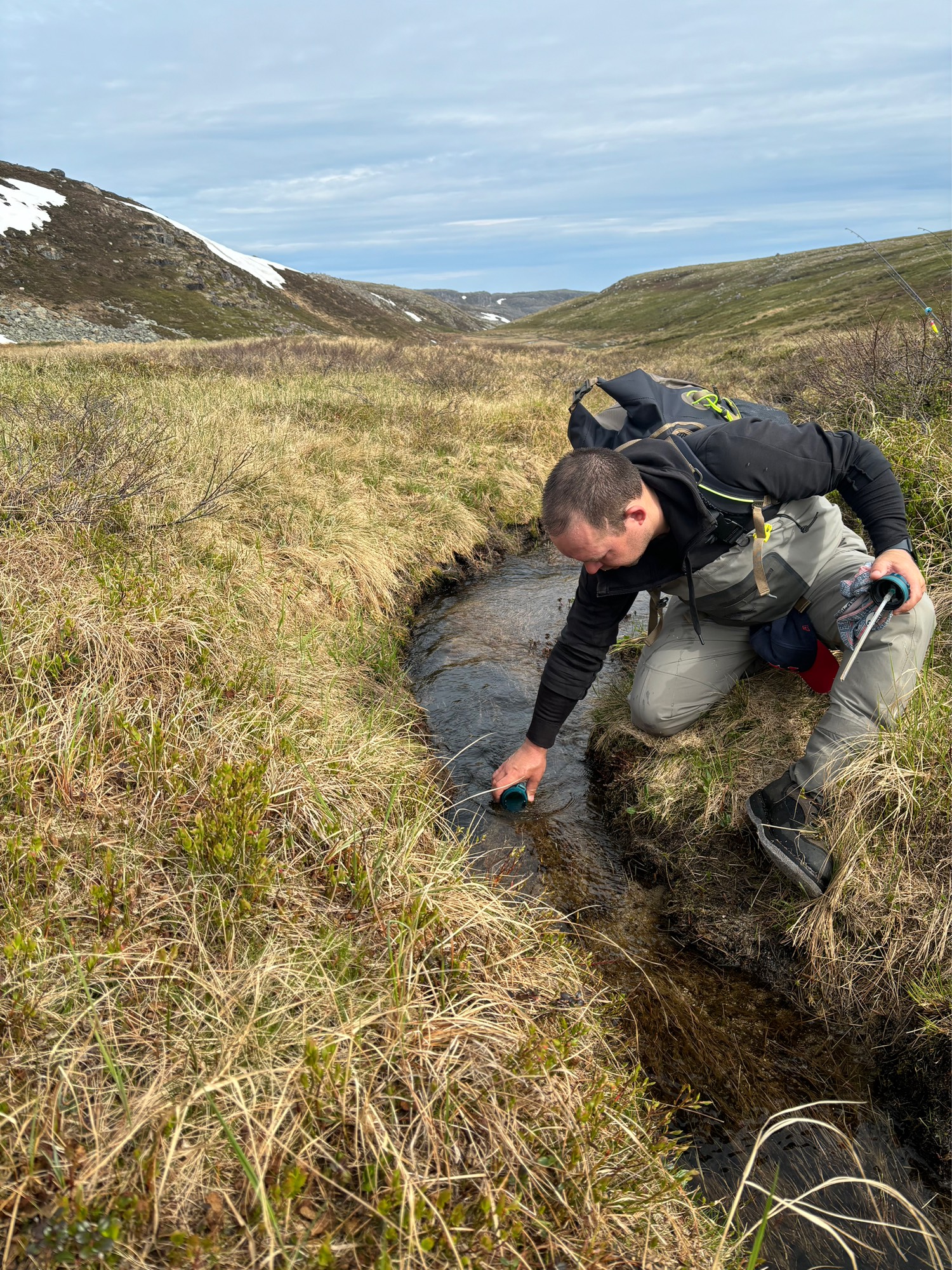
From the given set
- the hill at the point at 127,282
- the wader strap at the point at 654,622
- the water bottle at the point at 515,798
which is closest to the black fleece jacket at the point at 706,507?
the water bottle at the point at 515,798

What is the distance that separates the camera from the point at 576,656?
160 inches

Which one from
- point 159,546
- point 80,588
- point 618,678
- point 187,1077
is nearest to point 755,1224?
point 187,1077

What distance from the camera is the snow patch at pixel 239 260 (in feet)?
210

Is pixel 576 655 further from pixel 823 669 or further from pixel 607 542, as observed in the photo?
pixel 823 669

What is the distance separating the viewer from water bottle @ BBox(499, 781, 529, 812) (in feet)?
14.2

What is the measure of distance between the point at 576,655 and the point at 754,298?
221ft

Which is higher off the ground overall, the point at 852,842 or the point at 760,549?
the point at 760,549

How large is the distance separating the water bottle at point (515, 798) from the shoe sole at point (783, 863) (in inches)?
49.3

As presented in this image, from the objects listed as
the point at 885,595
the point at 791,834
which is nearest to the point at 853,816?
the point at 791,834

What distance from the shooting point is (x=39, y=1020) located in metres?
2.09

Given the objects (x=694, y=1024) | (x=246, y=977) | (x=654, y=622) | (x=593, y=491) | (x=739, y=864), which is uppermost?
(x=593, y=491)

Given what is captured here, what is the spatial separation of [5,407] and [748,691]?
6.70 meters

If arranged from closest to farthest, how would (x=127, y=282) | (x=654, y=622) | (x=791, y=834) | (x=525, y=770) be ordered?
(x=791, y=834)
(x=525, y=770)
(x=654, y=622)
(x=127, y=282)

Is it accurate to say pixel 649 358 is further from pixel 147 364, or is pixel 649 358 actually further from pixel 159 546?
pixel 159 546
